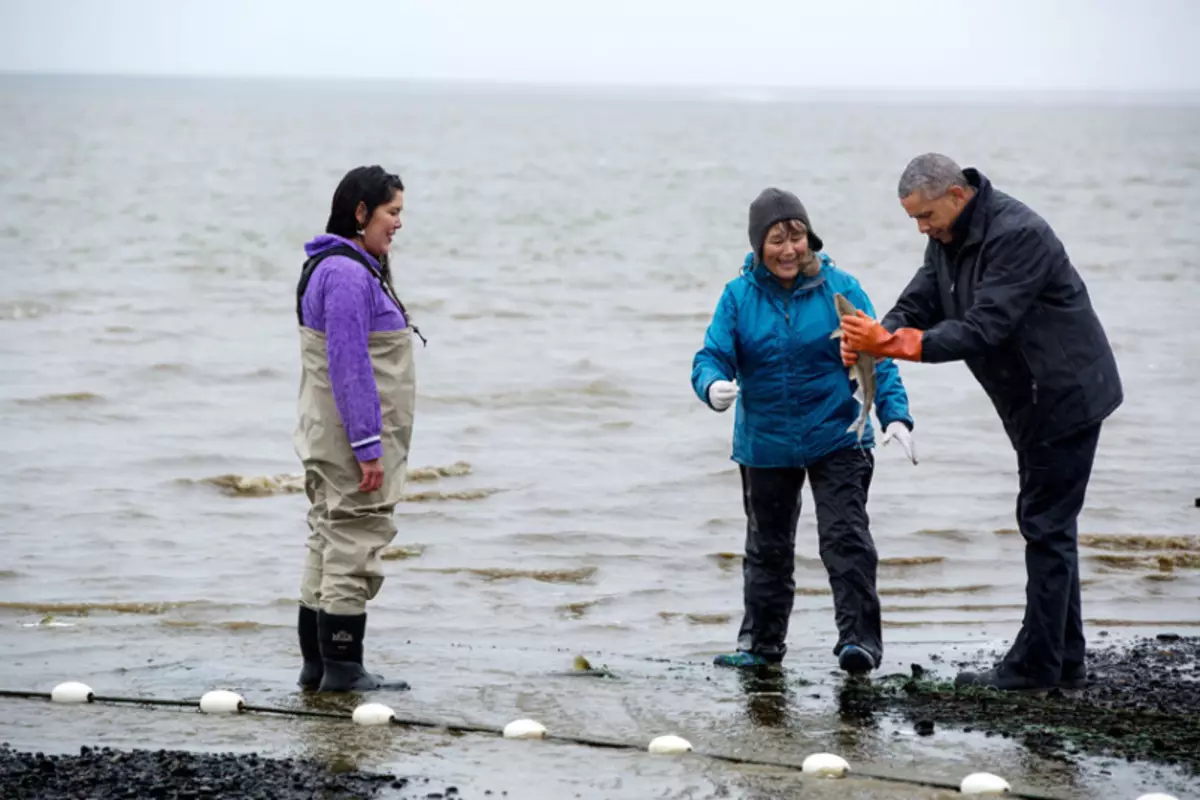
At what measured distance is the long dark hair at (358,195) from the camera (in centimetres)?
616

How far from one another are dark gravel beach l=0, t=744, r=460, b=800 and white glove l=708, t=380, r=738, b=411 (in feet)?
6.37

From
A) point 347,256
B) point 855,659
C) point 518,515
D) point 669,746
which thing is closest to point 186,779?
point 669,746

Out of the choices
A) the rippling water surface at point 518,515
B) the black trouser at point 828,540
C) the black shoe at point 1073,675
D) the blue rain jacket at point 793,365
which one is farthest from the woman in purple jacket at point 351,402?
the black shoe at point 1073,675

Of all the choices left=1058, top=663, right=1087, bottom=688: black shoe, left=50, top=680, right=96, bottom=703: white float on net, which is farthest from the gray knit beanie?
left=50, top=680, right=96, bottom=703: white float on net

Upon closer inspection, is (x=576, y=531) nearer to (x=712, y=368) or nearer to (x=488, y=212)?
(x=712, y=368)

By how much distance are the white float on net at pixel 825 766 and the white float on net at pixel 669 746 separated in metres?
0.46

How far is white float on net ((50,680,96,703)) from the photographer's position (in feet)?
20.7

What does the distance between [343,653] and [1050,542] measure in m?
2.81

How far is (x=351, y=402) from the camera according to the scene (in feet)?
19.6

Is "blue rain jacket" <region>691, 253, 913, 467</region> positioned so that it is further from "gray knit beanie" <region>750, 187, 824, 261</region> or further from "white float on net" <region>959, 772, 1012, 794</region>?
"white float on net" <region>959, 772, 1012, 794</region>

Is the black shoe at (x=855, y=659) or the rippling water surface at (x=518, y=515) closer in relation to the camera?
the rippling water surface at (x=518, y=515)

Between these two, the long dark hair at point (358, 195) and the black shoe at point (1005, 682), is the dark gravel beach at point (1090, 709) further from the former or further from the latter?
the long dark hair at point (358, 195)

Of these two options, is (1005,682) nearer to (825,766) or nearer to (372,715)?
(825,766)

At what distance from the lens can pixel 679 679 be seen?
687 cm
